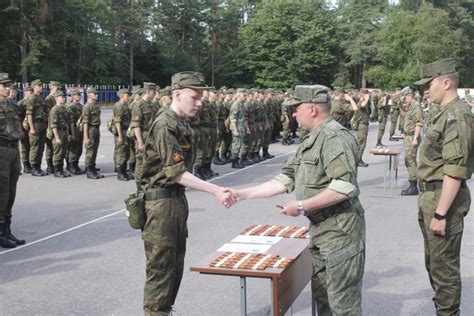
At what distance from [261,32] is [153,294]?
64776mm

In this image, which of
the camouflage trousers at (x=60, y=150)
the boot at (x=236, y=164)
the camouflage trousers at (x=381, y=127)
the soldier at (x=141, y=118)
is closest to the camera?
the soldier at (x=141, y=118)

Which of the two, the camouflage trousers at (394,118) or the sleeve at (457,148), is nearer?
the sleeve at (457,148)

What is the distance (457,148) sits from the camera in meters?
4.30

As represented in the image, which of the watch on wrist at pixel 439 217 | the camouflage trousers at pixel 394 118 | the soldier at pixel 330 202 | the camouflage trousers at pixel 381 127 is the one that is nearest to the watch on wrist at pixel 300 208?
the soldier at pixel 330 202

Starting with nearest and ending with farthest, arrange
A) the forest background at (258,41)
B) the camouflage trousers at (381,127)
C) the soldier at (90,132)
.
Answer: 1. the soldier at (90,132)
2. the camouflage trousers at (381,127)
3. the forest background at (258,41)

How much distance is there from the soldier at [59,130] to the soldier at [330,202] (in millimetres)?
10452

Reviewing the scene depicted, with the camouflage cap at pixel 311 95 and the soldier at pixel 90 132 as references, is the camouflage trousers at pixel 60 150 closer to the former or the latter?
the soldier at pixel 90 132

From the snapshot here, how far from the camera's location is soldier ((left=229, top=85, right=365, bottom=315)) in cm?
353

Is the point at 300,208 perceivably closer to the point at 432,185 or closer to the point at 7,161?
the point at 432,185

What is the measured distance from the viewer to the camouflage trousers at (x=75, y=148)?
45.4 feet

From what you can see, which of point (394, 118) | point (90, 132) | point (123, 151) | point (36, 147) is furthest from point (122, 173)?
point (394, 118)

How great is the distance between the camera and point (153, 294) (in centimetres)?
439

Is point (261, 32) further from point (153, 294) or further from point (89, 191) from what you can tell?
point (153, 294)

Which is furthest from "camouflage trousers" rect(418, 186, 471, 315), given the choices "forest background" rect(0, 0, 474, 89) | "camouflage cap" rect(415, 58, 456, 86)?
"forest background" rect(0, 0, 474, 89)
